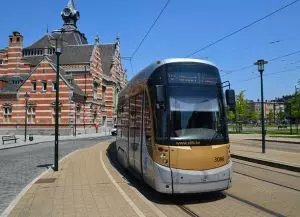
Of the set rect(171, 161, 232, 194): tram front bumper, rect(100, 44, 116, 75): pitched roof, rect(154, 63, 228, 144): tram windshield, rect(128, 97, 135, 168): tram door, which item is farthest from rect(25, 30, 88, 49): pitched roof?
rect(171, 161, 232, 194): tram front bumper

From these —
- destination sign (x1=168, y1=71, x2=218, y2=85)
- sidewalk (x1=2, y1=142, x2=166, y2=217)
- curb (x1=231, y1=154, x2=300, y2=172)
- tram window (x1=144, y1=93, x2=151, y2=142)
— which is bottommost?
sidewalk (x1=2, y1=142, x2=166, y2=217)

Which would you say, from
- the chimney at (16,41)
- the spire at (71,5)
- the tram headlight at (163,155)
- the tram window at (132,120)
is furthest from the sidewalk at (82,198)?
the spire at (71,5)

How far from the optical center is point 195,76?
9.33 meters

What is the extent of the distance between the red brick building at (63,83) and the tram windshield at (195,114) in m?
39.8

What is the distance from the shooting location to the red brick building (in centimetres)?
5500

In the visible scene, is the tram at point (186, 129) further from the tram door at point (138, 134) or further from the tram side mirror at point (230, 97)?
the tram door at point (138, 134)

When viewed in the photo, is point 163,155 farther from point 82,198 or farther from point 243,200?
point 82,198

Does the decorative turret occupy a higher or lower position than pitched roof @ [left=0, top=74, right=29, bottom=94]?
higher

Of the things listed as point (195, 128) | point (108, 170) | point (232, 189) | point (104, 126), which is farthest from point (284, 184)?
point (104, 126)

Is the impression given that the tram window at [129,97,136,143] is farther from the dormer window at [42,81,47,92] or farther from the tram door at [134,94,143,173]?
the dormer window at [42,81,47,92]

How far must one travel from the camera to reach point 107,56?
81312 mm

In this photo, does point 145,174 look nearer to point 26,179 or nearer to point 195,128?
point 195,128

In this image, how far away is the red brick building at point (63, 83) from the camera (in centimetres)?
5500

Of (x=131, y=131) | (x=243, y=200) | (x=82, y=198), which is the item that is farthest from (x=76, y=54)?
(x=243, y=200)
